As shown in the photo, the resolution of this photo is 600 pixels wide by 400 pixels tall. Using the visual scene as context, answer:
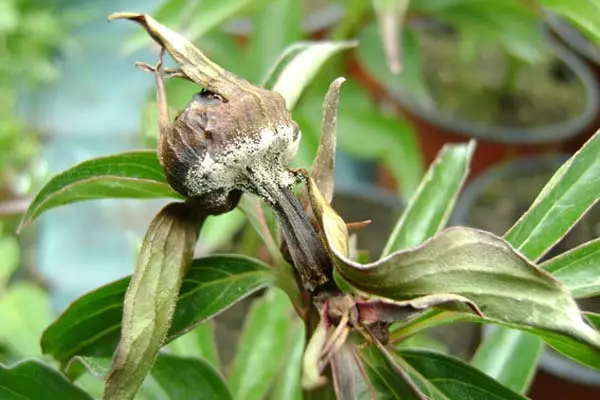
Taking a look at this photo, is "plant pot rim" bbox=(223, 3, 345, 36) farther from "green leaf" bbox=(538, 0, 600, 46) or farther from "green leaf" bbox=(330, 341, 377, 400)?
"green leaf" bbox=(330, 341, 377, 400)

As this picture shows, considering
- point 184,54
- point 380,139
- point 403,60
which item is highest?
point 184,54

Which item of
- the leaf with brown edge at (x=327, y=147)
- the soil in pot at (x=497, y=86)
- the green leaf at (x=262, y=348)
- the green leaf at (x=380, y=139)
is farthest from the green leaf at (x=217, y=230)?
the soil in pot at (x=497, y=86)

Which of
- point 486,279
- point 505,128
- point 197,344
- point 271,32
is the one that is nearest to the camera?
point 486,279

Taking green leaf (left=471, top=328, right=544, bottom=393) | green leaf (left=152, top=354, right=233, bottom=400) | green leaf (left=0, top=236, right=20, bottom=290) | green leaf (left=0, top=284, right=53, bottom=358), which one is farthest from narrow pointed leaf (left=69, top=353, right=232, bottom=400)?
green leaf (left=0, top=236, right=20, bottom=290)

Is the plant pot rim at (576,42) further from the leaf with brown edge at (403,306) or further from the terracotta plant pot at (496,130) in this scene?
the leaf with brown edge at (403,306)

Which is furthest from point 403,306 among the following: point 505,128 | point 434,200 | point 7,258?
point 505,128

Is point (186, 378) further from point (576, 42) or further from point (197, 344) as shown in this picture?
point (576, 42)
